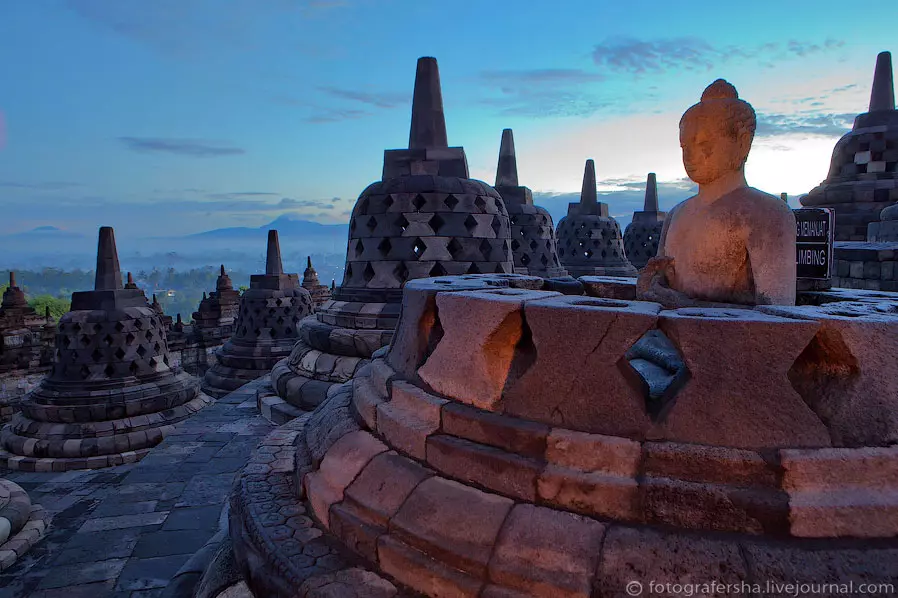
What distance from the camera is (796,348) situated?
1707 mm

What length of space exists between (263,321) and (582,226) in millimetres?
9030

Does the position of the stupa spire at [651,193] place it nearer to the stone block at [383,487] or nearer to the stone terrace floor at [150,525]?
the stone terrace floor at [150,525]

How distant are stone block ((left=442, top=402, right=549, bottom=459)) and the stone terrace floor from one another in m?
2.13

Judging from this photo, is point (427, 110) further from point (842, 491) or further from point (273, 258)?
point (273, 258)

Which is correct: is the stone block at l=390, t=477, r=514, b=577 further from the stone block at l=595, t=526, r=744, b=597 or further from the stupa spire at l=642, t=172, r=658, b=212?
the stupa spire at l=642, t=172, r=658, b=212

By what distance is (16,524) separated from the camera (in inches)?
225

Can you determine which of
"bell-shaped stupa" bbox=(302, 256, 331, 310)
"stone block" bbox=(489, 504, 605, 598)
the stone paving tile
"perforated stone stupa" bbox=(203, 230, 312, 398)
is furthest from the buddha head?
"bell-shaped stupa" bbox=(302, 256, 331, 310)

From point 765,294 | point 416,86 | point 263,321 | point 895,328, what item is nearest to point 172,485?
point 765,294

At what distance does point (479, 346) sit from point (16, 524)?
634cm

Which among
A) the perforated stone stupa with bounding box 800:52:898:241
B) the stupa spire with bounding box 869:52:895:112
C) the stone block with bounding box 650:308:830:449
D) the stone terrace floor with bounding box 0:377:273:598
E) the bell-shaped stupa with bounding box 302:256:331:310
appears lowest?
the stone terrace floor with bounding box 0:377:273:598

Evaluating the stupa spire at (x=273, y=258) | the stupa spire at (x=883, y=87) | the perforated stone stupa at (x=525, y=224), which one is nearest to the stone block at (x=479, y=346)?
the perforated stone stupa at (x=525, y=224)

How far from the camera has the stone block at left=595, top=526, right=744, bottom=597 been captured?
1514 mm

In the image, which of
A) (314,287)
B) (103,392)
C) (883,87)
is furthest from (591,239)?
(314,287)

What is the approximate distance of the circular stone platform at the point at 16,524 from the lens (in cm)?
540
